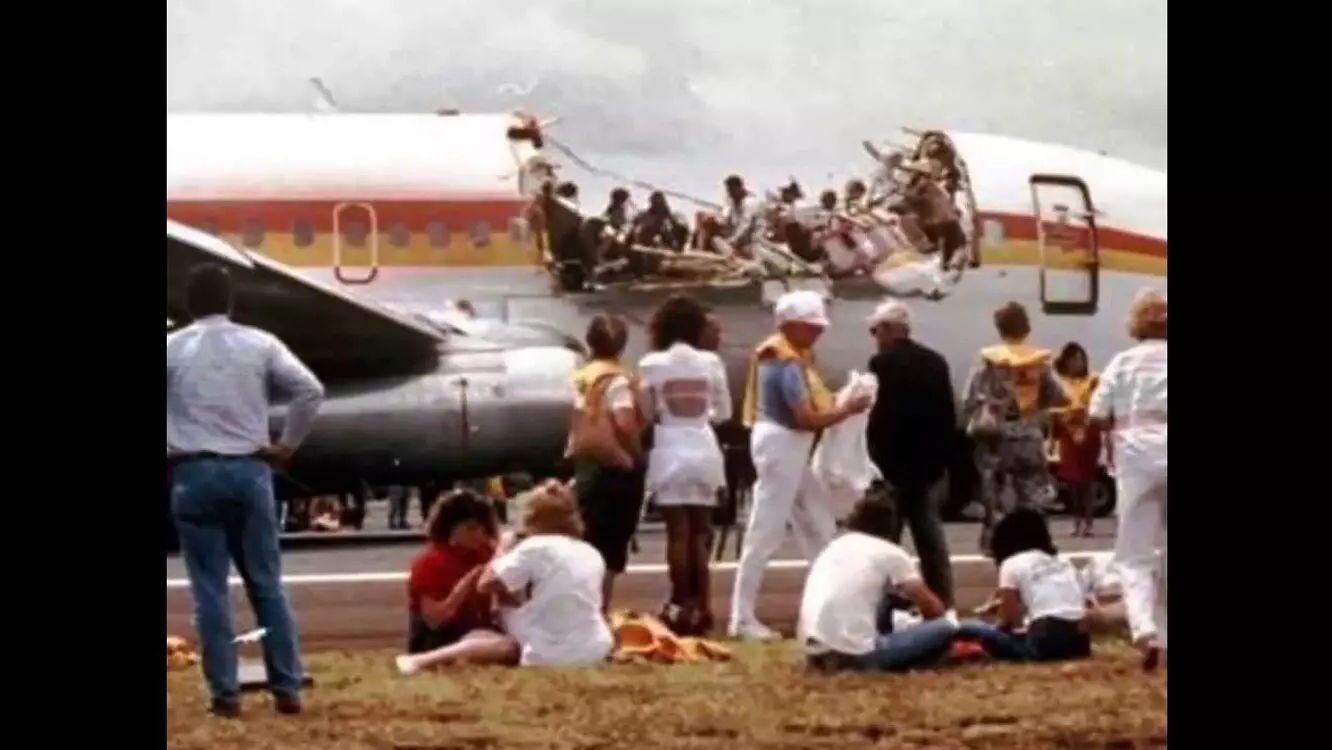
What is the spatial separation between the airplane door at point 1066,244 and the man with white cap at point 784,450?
→ 1.55 metres

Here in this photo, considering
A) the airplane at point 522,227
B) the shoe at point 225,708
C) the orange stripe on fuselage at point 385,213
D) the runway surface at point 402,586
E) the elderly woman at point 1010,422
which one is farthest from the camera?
the orange stripe on fuselage at point 385,213

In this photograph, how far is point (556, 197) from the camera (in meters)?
8.86

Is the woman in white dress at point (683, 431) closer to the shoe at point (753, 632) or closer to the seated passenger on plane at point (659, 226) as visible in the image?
the shoe at point (753, 632)

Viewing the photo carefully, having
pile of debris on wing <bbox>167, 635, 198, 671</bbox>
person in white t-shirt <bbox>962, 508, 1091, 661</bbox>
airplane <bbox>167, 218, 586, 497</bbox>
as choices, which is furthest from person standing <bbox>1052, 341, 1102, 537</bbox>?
pile of debris on wing <bbox>167, 635, 198, 671</bbox>

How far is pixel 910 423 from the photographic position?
8.26 meters

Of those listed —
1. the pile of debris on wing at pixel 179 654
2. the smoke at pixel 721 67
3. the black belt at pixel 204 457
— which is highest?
the smoke at pixel 721 67

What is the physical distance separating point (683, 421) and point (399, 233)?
1886mm

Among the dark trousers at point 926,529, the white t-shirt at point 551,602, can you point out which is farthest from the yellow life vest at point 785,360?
the white t-shirt at point 551,602

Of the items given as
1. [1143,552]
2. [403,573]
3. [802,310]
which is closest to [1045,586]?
[1143,552]

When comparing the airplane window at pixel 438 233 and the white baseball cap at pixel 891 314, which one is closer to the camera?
the white baseball cap at pixel 891 314

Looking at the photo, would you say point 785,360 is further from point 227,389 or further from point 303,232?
point 303,232

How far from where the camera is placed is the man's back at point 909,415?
27.0 feet

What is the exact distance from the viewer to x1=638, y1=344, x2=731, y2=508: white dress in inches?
318
